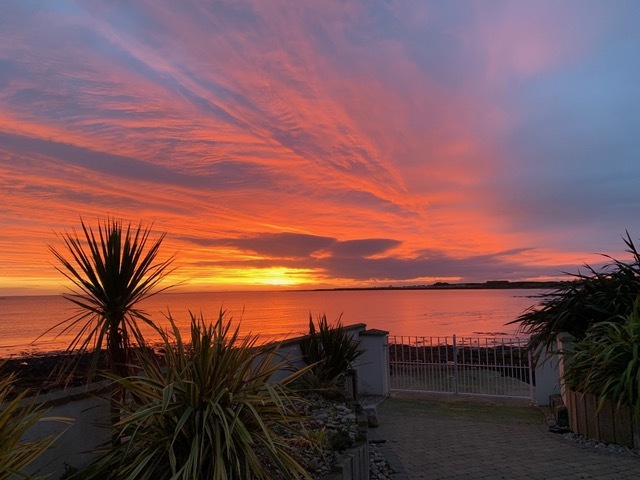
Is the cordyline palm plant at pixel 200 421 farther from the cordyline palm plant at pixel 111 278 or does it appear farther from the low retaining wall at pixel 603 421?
the low retaining wall at pixel 603 421

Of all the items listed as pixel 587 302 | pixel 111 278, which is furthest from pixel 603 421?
pixel 111 278

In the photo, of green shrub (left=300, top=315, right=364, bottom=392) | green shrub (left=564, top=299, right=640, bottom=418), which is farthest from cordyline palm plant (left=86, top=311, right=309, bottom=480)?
green shrub (left=564, top=299, right=640, bottom=418)

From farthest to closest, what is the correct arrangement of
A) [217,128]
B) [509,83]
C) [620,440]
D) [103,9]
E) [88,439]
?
1. [217,128]
2. [509,83]
3. [103,9]
4. [620,440]
5. [88,439]

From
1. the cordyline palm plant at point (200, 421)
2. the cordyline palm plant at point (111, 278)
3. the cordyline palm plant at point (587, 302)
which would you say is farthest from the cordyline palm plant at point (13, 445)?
the cordyline palm plant at point (587, 302)

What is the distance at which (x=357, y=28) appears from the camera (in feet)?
26.5

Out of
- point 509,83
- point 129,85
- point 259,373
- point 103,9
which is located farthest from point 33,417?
point 509,83

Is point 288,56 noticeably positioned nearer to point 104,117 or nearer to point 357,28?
point 357,28

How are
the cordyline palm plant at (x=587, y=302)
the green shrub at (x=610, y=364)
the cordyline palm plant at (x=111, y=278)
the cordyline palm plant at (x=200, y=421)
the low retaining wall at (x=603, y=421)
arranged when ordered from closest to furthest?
the cordyline palm plant at (x=200, y=421) < the cordyline palm plant at (x=111, y=278) < the green shrub at (x=610, y=364) < the low retaining wall at (x=603, y=421) < the cordyline palm plant at (x=587, y=302)

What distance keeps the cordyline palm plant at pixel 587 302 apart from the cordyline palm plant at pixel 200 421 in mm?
5170

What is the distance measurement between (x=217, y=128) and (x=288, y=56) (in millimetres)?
2266

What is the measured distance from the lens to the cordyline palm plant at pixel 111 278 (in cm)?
382

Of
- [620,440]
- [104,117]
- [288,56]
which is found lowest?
[620,440]

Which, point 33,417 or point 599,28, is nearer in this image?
point 33,417

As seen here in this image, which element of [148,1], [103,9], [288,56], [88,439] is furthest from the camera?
[288,56]
